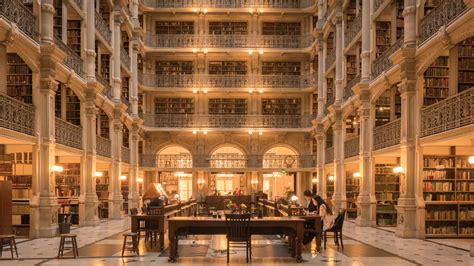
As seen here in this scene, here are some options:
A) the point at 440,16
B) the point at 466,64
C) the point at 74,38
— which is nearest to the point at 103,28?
the point at 74,38

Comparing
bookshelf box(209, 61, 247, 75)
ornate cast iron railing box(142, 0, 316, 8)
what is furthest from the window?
ornate cast iron railing box(142, 0, 316, 8)

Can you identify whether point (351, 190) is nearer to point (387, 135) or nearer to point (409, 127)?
point (387, 135)

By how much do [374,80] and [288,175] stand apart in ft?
50.8

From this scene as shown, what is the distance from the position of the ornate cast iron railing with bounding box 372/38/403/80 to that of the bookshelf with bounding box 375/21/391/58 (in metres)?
0.96

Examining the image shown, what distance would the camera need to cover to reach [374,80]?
61.1 ft

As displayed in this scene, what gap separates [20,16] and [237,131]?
19.2 m

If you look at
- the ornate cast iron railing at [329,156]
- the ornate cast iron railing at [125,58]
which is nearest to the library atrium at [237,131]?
the ornate cast iron railing at [329,156]

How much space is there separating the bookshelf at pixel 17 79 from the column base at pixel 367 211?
1060cm

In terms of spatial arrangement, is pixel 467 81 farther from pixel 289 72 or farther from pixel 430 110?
pixel 289 72

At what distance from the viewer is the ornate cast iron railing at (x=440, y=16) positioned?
12.6 meters

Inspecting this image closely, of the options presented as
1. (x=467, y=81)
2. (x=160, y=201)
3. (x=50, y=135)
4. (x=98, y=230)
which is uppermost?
(x=467, y=81)

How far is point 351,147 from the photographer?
2211 cm

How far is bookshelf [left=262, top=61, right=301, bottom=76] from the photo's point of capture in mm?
33219

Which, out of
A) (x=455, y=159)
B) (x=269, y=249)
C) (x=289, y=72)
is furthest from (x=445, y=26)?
(x=289, y=72)
